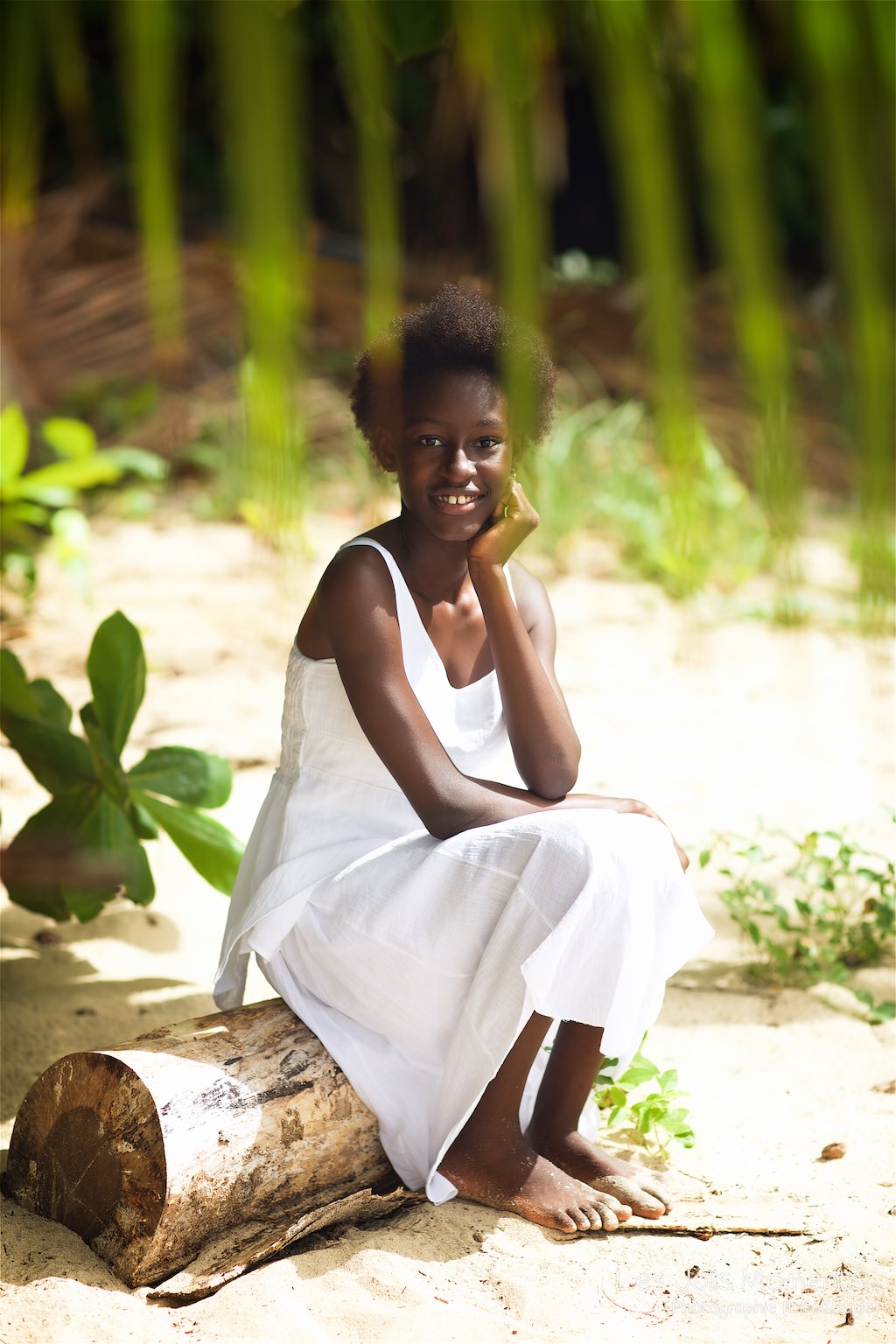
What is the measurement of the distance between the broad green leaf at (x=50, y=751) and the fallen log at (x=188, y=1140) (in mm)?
716

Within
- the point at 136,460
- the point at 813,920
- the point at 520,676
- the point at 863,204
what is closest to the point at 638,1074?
the point at 520,676

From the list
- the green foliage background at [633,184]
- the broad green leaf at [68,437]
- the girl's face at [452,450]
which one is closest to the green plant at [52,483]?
the broad green leaf at [68,437]

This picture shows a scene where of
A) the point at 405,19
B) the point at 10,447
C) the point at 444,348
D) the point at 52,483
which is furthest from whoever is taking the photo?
the point at 52,483

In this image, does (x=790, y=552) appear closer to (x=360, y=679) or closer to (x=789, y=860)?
(x=360, y=679)

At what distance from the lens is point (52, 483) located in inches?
154

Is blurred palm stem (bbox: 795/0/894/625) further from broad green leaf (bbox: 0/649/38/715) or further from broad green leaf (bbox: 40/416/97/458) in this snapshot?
broad green leaf (bbox: 40/416/97/458)

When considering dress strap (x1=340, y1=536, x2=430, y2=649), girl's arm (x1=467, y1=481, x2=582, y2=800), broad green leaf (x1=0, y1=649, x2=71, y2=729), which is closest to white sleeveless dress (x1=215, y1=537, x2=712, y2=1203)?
dress strap (x1=340, y1=536, x2=430, y2=649)

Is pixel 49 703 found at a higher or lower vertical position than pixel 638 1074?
higher

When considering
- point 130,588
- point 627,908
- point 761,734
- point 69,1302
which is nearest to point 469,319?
point 627,908

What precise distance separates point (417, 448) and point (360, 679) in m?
0.41

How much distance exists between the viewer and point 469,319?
221cm

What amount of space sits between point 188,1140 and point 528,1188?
0.57m

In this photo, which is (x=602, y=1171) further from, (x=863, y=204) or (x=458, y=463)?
(x=863, y=204)

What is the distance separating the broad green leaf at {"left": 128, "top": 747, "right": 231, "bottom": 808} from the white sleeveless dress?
40 cm
